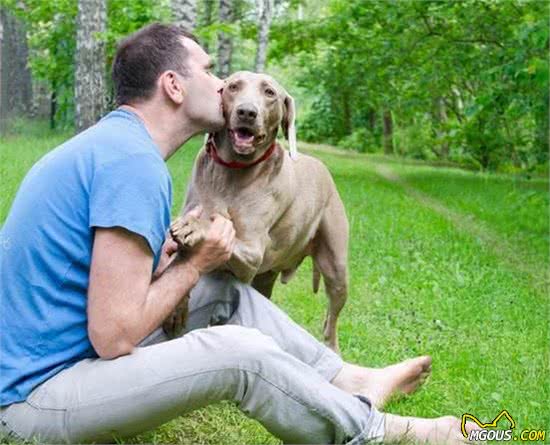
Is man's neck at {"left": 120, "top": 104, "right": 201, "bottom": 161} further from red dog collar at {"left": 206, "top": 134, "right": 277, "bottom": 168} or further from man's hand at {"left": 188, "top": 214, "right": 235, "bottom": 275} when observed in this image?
red dog collar at {"left": 206, "top": 134, "right": 277, "bottom": 168}

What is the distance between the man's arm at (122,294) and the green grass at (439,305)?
27.6 inches

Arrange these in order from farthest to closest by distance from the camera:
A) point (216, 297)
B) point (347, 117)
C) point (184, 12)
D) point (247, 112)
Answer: point (347, 117) < point (184, 12) < point (247, 112) < point (216, 297)

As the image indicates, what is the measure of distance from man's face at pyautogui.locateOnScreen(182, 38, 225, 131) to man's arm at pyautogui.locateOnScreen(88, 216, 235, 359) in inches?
26.9

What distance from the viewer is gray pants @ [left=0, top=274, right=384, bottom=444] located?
2.99 metres

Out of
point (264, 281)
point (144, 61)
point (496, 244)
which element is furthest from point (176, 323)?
point (496, 244)

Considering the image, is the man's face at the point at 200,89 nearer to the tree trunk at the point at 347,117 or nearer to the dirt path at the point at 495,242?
the dirt path at the point at 495,242

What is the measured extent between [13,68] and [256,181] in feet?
47.2

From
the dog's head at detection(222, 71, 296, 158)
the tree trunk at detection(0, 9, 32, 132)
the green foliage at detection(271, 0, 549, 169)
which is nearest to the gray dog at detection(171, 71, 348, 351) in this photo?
the dog's head at detection(222, 71, 296, 158)

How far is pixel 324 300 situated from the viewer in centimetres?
653

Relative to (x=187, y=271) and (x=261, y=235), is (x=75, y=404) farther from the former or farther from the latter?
(x=261, y=235)

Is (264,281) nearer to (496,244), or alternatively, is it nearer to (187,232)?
(187,232)

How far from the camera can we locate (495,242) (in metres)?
10.0

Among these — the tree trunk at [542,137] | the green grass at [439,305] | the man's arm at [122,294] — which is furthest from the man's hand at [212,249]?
the tree trunk at [542,137]

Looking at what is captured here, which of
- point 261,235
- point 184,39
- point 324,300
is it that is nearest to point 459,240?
point 324,300
